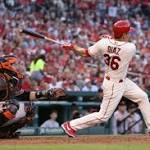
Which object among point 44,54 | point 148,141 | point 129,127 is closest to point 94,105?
point 129,127

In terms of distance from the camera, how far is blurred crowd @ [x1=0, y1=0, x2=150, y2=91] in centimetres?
1867

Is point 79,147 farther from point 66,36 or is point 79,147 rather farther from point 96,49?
point 66,36

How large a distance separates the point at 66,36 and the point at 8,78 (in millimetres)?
10907

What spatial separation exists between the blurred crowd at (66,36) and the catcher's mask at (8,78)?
4.69 metres

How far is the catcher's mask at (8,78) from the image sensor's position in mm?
11820

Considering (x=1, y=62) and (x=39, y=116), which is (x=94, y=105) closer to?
(x=39, y=116)

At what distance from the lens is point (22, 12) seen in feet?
76.9

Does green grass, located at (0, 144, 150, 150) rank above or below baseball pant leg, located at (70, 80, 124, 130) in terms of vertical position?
below

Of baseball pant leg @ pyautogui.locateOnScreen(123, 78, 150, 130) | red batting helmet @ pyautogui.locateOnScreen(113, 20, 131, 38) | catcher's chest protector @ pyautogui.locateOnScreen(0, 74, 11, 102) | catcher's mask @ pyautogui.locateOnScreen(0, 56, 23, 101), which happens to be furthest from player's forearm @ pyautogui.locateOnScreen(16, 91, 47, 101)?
red batting helmet @ pyautogui.locateOnScreen(113, 20, 131, 38)

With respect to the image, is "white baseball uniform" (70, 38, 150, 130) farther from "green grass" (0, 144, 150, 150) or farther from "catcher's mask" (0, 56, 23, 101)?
"catcher's mask" (0, 56, 23, 101)

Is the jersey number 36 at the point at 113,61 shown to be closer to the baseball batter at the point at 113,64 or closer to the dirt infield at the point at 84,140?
the baseball batter at the point at 113,64

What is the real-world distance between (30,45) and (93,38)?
279 centimetres

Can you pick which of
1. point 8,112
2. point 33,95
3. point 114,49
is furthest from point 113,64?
point 8,112

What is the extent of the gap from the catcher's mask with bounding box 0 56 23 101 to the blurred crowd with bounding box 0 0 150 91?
4686 mm
